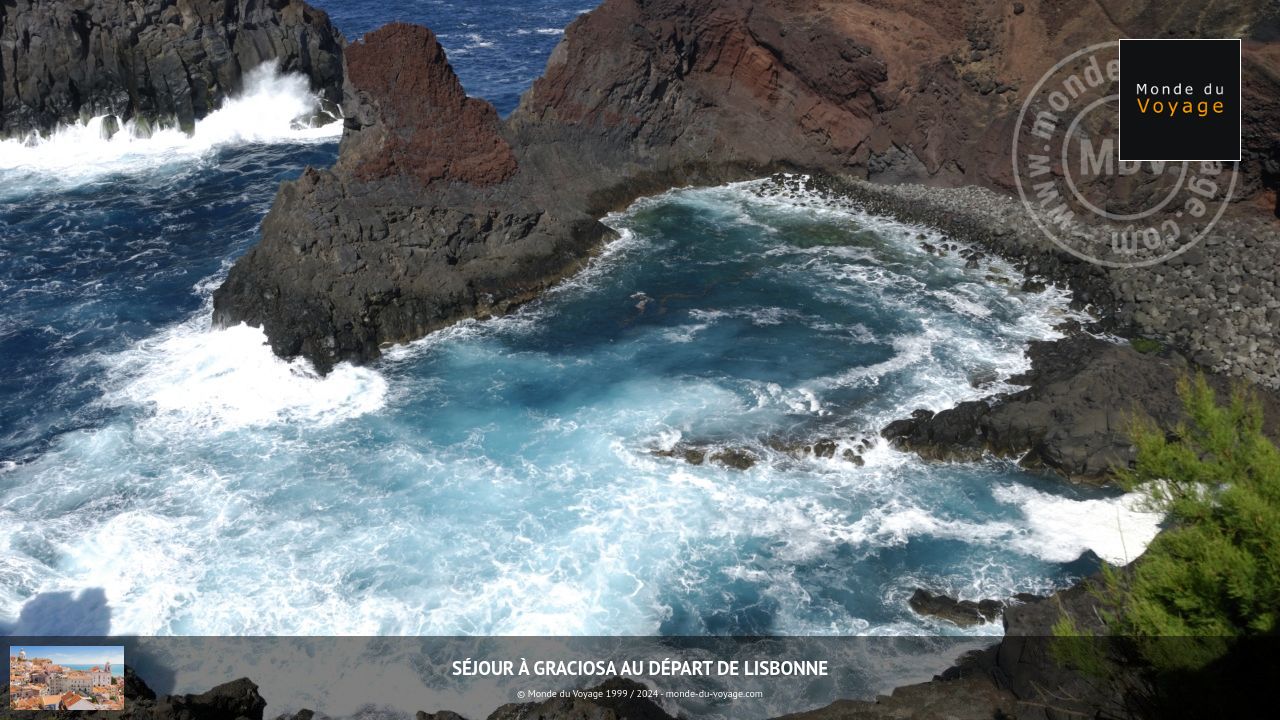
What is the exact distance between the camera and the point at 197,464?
38031 millimetres

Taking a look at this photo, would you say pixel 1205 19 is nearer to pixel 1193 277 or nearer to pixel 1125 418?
pixel 1193 277

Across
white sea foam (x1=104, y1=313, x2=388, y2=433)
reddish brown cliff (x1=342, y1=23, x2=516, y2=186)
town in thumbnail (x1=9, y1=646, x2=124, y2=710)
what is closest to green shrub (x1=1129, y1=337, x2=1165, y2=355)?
reddish brown cliff (x1=342, y1=23, x2=516, y2=186)

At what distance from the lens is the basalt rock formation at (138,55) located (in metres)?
69.7

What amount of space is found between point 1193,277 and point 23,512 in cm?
4791

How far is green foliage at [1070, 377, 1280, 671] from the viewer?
17734 millimetres

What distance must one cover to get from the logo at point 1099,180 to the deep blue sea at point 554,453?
4.76m

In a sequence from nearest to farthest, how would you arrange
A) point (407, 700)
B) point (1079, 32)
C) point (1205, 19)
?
point (407, 700) < point (1205, 19) < point (1079, 32)

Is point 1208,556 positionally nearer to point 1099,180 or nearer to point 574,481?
point 574,481

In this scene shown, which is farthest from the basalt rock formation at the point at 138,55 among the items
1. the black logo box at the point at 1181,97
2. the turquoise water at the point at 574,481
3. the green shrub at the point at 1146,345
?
the green shrub at the point at 1146,345

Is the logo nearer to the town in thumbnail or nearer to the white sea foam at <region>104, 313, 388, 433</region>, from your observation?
the white sea foam at <region>104, 313, 388, 433</region>

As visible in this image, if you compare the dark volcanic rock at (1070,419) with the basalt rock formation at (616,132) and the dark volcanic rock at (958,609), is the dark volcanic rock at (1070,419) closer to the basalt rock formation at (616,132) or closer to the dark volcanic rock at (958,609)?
the dark volcanic rock at (958,609)

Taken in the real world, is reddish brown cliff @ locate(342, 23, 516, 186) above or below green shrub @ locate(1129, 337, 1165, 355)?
above

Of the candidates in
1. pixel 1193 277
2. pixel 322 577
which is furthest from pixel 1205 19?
pixel 322 577

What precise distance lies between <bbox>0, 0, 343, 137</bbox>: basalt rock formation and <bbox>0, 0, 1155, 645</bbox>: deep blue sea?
18738 millimetres
